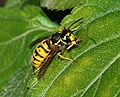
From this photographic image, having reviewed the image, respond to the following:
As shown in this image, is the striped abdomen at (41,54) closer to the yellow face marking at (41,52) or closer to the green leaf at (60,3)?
the yellow face marking at (41,52)

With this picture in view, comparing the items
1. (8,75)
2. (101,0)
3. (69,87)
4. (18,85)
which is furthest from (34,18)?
(69,87)

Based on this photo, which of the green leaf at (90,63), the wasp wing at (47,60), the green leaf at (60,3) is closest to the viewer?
the green leaf at (90,63)

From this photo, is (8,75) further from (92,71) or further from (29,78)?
(92,71)

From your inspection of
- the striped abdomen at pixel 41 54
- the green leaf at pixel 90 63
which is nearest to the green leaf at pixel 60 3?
the green leaf at pixel 90 63

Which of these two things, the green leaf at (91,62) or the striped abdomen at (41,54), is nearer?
the green leaf at (91,62)

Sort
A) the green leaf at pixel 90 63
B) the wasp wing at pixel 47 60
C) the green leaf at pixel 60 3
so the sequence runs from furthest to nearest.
Answer: the green leaf at pixel 60 3 < the wasp wing at pixel 47 60 < the green leaf at pixel 90 63

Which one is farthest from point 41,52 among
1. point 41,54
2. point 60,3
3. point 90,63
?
point 90,63

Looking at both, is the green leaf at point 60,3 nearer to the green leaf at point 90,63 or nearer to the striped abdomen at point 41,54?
the green leaf at point 90,63

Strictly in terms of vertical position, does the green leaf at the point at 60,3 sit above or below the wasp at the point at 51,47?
above
